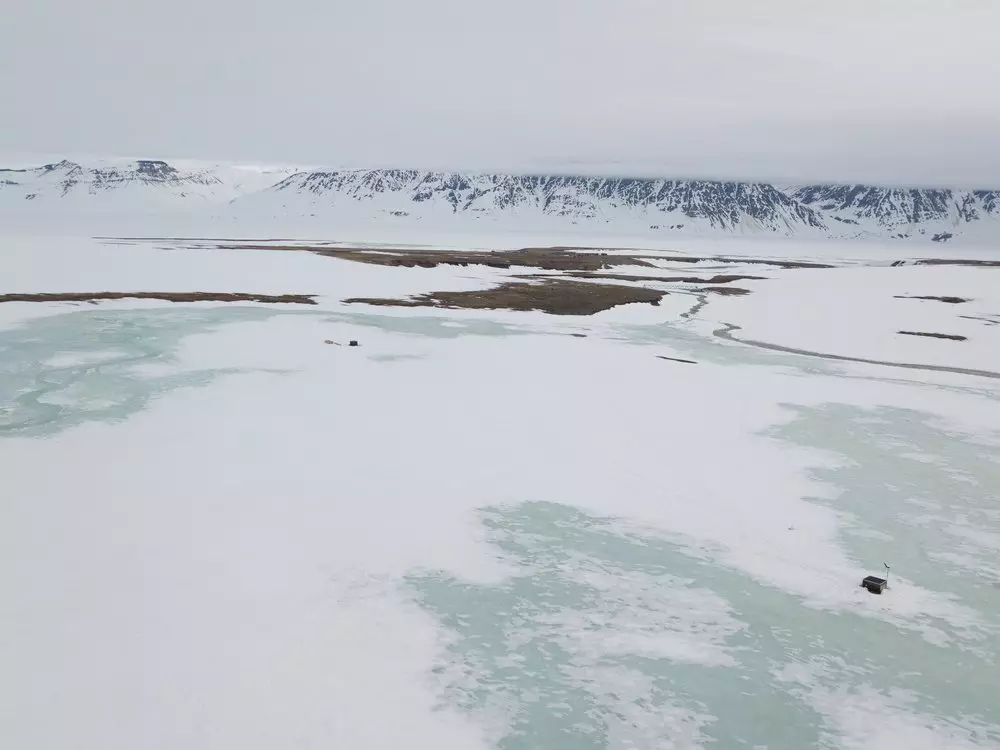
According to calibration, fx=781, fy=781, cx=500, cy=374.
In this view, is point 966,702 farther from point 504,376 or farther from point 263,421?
point 504,376

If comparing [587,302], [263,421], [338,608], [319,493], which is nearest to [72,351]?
[263,421]

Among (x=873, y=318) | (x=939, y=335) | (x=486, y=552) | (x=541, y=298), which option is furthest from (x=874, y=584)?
(x=541, y=298)

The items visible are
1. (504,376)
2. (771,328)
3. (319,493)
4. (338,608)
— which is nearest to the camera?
(338,608)

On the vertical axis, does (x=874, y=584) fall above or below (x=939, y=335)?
above

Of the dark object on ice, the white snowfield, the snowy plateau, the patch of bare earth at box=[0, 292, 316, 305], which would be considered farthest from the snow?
the patch of bare earth at box=[0, 292, 316, 305]

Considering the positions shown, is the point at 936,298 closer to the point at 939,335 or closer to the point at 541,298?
the point at 939,335

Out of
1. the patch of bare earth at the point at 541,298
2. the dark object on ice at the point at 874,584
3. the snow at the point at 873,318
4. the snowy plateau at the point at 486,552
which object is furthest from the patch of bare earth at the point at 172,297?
the dark object on ice at the point at 874,584
